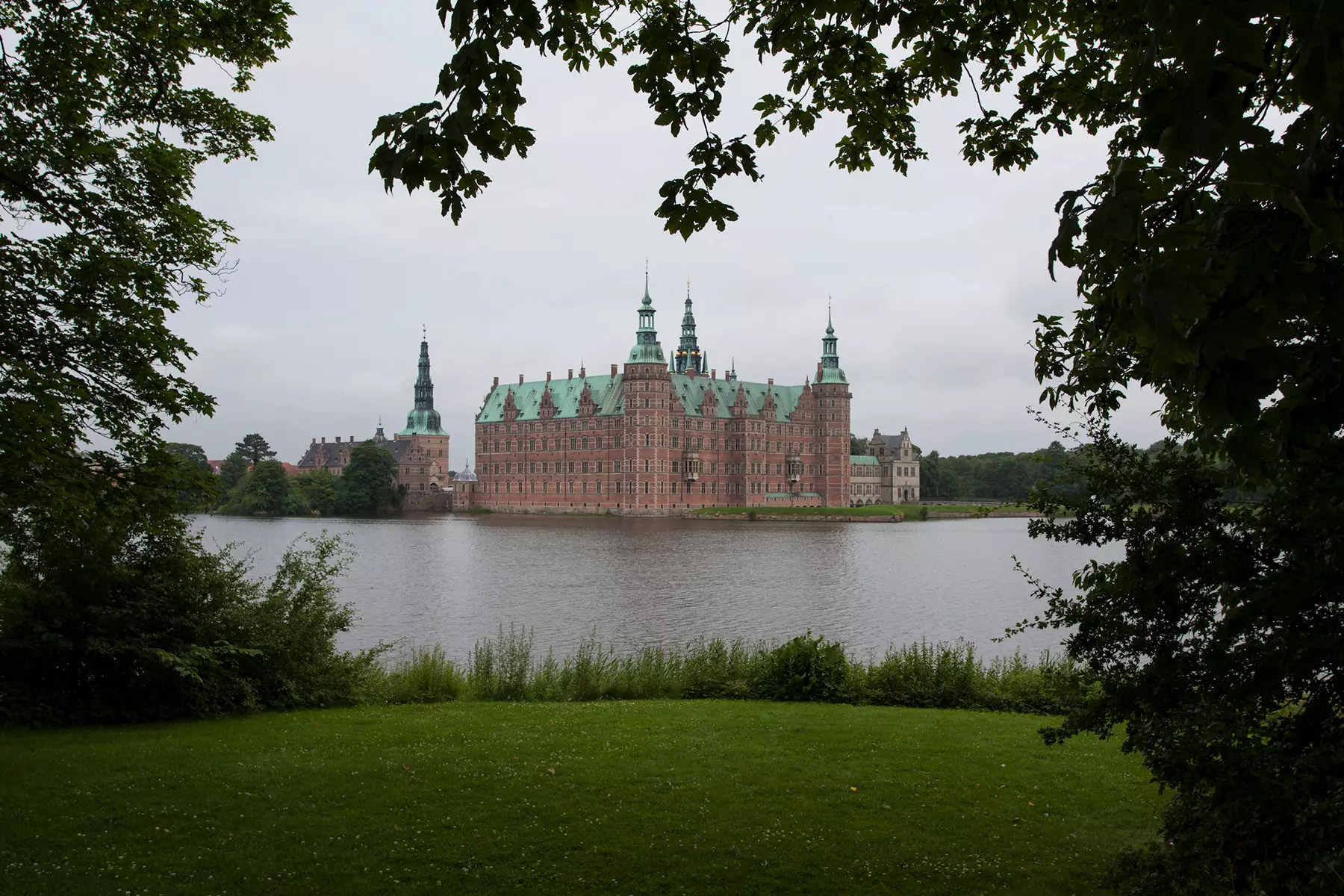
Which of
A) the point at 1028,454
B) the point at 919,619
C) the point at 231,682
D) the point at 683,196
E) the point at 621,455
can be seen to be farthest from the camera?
the point at 621,455

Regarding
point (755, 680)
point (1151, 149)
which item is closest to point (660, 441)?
point (755, 680)

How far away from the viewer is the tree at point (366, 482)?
6925cm

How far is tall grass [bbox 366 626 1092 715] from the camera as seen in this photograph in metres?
10.2

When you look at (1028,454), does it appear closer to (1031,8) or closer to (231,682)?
(1031,8)

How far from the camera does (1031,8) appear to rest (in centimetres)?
570

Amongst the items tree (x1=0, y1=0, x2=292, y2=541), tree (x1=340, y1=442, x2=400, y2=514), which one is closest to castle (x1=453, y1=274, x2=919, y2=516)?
tree (x1=340, y1=442, x2=400, y2=514)

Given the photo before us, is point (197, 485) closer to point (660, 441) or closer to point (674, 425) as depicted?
point (660, 441)

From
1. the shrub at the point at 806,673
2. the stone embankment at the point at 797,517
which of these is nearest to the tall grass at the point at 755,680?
the shrub at the point at 806,673

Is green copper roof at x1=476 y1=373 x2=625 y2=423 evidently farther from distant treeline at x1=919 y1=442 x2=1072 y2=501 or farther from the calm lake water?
distant treeline at x1=919 y1=442 x2=1072 y2=501

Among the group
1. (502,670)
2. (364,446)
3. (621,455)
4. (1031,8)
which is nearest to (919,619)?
(502,670)

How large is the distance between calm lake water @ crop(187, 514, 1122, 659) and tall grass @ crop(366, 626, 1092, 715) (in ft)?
5.39

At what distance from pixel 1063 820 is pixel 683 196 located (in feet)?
13.3

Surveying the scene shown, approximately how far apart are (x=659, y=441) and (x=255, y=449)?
1471 inches

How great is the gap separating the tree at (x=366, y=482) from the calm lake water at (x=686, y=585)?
21.2m
